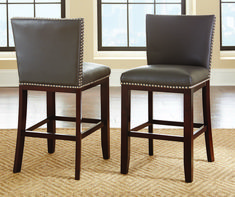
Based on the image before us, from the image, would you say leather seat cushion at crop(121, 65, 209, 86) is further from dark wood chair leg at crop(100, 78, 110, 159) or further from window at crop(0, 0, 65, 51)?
window at crop(0, 0, 65, 51)

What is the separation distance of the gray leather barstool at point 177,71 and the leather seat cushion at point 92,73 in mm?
209

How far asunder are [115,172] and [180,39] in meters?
0.99

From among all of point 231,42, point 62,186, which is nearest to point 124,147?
Answer: point 62,186

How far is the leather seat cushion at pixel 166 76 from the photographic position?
284 cm

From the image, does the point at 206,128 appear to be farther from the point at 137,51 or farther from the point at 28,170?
the point at 137,51

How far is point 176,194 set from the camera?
2.71m

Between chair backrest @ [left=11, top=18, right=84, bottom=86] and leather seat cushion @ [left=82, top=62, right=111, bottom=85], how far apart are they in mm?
79

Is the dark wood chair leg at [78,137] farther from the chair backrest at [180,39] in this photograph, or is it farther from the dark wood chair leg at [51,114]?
the chair backrest at [180,39]

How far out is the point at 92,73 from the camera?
3.06m

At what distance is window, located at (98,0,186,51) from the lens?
7.11m

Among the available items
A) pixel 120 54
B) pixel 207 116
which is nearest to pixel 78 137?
pixel 207 116

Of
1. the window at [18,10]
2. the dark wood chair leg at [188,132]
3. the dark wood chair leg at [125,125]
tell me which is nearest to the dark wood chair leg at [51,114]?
the dark wood chair leg at [125,125]

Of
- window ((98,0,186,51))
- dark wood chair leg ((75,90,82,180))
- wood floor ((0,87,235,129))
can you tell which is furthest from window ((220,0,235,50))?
dark wood chair leg ((75,90,82,180))

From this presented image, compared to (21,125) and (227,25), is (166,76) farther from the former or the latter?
(227,25)
